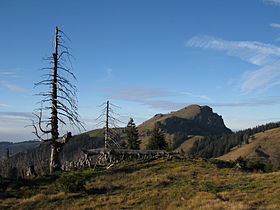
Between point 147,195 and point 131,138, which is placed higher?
point 131,138

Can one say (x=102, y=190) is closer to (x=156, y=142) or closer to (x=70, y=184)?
(x=70, y=184)

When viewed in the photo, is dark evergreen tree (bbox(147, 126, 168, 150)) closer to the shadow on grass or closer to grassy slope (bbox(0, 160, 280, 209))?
grassy slope (bbox(0, 160, 280, 209))

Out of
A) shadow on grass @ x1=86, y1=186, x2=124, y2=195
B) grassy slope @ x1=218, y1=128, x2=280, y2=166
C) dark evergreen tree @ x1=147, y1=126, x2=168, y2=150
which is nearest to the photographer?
shadow on grass @ x1=86, y1=186, x2=124, y2=195

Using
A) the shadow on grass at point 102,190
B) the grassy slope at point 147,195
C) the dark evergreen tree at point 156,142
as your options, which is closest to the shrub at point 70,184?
the grassy slope at point 147,195

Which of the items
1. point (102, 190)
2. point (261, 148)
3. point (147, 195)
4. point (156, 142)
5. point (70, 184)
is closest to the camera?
point (147, 195)

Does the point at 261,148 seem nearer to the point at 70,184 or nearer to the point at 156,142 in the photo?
the point at 156,142

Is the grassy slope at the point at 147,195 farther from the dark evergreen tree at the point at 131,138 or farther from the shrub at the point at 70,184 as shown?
the dark evergreen tree at the point at 131,138

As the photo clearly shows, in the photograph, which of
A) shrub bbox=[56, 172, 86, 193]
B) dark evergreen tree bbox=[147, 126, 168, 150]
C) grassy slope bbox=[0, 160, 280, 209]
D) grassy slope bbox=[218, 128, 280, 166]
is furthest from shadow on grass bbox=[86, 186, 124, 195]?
grassy slope bbox=[218, 128, 280, 166]

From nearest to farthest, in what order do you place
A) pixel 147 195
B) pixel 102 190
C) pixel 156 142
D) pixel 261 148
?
pixel 147 195
pixel 102 190
pixel 156 142
pixel 261 148

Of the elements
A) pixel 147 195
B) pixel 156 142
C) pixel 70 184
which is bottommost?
pixel 147 195

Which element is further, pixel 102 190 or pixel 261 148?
pixel 261 148

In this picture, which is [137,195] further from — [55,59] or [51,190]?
[55,59]

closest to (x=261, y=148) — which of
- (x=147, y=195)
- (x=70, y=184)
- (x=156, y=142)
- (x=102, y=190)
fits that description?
(x=156, y=142)

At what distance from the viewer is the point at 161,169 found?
2509 cm
